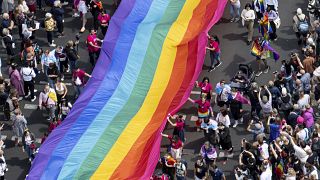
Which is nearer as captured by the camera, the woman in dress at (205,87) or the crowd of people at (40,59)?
the crowd of people at (40,59)

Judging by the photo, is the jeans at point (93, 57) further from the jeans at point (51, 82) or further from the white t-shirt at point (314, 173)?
the white t-shirt at point (314, 173)

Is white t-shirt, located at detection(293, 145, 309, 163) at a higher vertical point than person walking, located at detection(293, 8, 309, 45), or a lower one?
lower

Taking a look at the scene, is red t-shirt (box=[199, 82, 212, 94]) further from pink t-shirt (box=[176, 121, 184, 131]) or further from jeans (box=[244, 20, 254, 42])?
jeans (box=[244, 20, 254, 42])

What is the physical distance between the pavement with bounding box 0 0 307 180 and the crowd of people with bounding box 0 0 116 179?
0.23m

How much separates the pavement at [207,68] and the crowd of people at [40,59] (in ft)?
0.74

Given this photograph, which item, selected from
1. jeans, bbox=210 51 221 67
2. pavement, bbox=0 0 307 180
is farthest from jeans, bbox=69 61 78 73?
jeans, bbox=210 51 221 67

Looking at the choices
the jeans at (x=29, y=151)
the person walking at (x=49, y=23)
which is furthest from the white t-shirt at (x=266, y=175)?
the person walking at (x=49, y=23)

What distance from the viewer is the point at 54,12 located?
140ft

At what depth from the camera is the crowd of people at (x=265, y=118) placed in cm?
3478

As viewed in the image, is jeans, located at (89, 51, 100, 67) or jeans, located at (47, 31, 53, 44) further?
jeans, located at (47, 31, 53, 44)

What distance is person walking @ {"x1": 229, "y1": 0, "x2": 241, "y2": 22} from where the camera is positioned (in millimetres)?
43438

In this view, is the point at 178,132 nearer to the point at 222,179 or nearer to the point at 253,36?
the point at 222,179

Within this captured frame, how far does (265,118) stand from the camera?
3781 cm

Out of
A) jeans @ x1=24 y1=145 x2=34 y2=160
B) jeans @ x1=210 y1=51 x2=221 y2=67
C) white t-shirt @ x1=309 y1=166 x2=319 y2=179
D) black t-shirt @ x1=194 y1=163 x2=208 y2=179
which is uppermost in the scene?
jeans @ x1=210 y1=51 x2=221 y2=67
